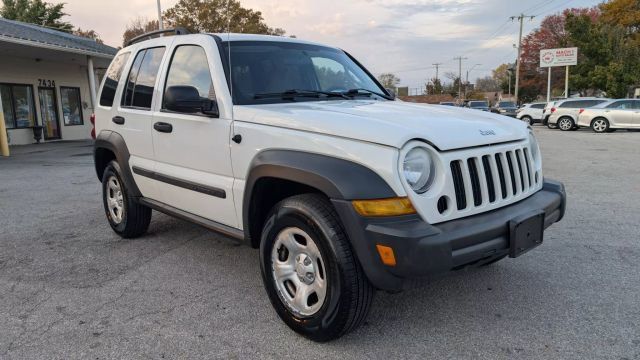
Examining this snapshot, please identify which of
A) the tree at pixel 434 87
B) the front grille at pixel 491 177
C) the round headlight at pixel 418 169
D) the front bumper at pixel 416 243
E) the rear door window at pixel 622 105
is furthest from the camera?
the tree at pixel 434 87

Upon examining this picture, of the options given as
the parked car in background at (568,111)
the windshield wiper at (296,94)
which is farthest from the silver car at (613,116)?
the windshield wiper at (296,94)

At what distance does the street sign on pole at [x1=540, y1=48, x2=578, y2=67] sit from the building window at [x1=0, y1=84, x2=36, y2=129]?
37718mm

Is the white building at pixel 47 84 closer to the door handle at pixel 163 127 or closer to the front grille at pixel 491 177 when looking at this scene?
the door handle at pixel 163 127

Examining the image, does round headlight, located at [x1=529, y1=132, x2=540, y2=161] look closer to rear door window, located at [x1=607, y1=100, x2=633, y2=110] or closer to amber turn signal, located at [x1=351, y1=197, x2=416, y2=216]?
amber turn signal, located at [x1=351, y1=197, x2=416, y2=216]

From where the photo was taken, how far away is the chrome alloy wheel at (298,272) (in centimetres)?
279

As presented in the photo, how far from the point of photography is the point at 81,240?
5008mm

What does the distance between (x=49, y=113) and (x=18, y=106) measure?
5.44 feet

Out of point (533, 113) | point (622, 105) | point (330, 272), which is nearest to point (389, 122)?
point (330, 272)

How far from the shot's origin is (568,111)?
2250 centimetres

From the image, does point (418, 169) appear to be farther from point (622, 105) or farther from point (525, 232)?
point (622, 105)

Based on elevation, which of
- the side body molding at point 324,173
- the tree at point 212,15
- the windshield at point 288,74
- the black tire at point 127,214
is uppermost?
the tree at point 212,15

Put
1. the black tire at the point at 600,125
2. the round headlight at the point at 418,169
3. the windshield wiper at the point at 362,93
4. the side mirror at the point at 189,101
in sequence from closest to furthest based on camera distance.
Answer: the round headlight at the point at 418,169 → the side mirror at the point at 189,101 → the windshield wiper at the point at 362,93 → the black tire at the point at 600,125

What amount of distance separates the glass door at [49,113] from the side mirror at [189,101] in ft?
61.1

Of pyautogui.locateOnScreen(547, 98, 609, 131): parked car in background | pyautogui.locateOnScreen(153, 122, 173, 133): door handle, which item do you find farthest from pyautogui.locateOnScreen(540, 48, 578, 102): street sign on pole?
pyautogui.locateOnScreen(153, 122, 173, 133): door handle
